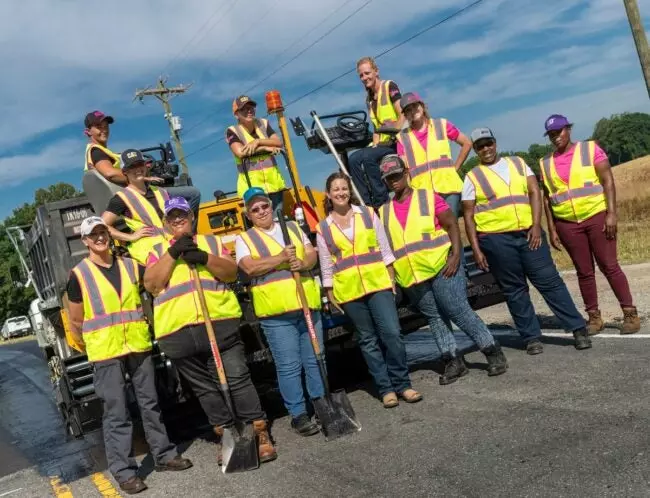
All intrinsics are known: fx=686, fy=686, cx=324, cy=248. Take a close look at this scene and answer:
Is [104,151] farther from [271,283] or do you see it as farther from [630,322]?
[630,322]

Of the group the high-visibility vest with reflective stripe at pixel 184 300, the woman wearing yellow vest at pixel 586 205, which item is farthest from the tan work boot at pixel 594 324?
the high-visibility vest with reflective stripe at pixel 184 300

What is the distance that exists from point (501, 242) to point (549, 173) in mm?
→ 942

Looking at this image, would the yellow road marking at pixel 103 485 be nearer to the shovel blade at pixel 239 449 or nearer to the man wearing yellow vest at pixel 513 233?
the shovel blade at pixel 239 449

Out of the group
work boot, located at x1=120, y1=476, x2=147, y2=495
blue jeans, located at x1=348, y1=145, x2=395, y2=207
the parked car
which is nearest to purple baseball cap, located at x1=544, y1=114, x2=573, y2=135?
blue jeans, located at x1=348, y1=145, x2=395, y2=207

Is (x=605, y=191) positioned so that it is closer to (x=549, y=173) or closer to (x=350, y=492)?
(x=549, y=173)

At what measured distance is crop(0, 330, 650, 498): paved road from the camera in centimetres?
371

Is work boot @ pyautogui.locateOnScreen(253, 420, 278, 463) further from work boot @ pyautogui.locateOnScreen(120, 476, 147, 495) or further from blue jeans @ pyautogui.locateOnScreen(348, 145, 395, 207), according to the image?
blue jeans @ pyautogui.locateOnScreen(348, 145, 395, 207)

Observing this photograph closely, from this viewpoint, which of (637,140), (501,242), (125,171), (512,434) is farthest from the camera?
(637,140)

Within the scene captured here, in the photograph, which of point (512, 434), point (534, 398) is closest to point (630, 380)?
point (534, 398)

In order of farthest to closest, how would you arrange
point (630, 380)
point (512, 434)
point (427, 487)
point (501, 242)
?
point (501, 242) → point (630, 380) → point (512, 434) → point (427, 487)

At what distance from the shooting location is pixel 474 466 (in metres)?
3.98

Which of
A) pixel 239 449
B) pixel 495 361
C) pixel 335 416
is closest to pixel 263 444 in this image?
pixel 239 449

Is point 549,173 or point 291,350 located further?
point 549,173

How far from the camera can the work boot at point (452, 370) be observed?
19.7 feet
